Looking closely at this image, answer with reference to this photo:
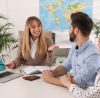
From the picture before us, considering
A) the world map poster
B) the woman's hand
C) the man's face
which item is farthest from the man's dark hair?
the world map poster

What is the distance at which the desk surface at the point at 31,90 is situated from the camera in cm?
166

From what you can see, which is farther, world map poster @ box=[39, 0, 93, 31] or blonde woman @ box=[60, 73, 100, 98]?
world map poster @ box=[39, 0, 93, 31]

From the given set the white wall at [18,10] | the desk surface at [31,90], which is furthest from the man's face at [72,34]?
the white wall at [18,10]

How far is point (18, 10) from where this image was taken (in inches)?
172

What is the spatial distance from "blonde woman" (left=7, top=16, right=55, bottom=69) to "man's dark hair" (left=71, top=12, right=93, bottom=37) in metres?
0.69

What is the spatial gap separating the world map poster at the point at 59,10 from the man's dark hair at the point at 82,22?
7.65ft

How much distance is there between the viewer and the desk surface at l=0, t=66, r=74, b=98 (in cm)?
166

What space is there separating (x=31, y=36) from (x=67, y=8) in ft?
5.52

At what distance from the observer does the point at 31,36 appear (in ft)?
9.23

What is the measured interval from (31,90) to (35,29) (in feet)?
3.59

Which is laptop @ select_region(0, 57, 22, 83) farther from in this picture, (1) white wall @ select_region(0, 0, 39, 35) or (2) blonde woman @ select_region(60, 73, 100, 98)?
(1) white wall @ select_region(0, 0, 39, 35)

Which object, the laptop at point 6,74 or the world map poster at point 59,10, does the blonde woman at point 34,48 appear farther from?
the world map poster at point 59,10

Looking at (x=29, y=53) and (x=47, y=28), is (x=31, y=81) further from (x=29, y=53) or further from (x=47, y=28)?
(x=47, y=28)

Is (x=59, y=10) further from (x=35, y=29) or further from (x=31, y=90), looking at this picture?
(x=31, y=90)
